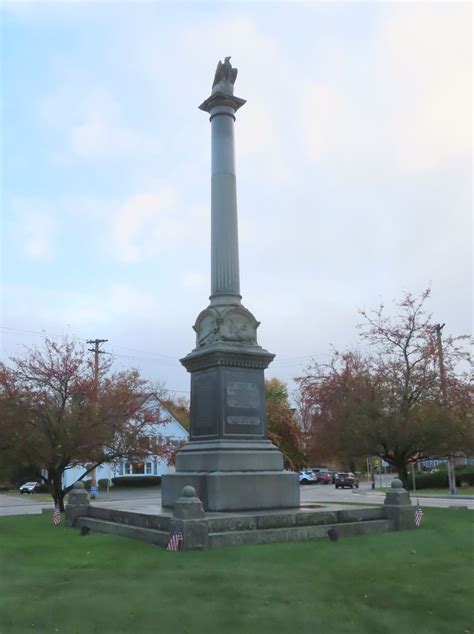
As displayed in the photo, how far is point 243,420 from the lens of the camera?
14.9 meters

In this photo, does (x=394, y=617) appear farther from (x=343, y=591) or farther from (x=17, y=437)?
(x=17, y=437)

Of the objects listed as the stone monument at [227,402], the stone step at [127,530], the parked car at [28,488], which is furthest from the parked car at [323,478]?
the stone monument at [227,402]

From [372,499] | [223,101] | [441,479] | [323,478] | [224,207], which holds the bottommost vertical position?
[323,478]

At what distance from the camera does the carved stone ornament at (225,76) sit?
17641 mm

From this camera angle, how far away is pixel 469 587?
8.45 m

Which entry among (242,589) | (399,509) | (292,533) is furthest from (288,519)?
(242,589)

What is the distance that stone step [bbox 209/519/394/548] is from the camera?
11.3 metres

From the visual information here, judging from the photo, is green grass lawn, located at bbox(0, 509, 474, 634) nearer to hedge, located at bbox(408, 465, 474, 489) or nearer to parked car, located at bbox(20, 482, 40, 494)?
hedge, located at bbox(408, 465, 474, 489)

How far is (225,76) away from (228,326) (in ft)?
24.2

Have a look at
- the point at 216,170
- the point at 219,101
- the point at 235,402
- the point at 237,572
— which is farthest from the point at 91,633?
the point at 219,101

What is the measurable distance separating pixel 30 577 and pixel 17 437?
12.9 m

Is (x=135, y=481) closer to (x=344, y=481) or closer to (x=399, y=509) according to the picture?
(x=344, y=481)

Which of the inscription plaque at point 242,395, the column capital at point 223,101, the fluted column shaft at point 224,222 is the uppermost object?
the column capital at point 223,101

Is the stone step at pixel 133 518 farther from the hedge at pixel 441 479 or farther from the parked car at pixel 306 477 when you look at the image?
the parked car at pixel 306 477
